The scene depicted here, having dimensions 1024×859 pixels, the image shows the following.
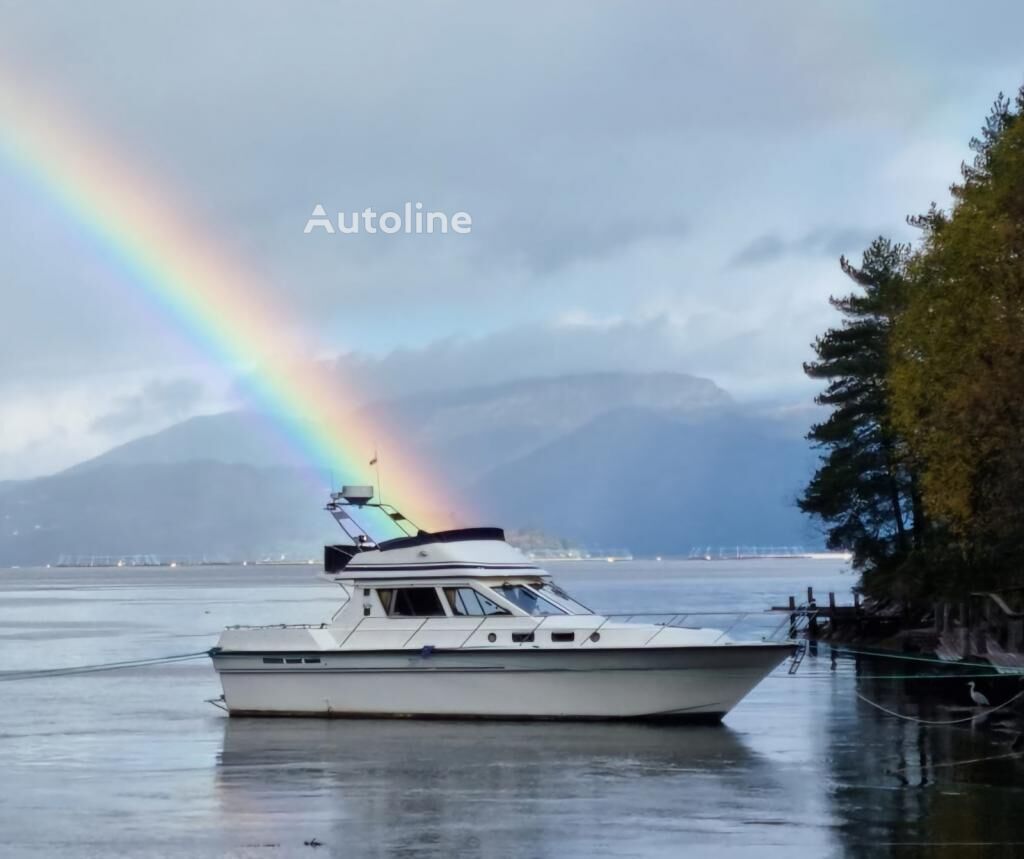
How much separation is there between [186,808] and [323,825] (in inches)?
116

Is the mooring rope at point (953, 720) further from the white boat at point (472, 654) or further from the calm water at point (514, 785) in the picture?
the white boat at point (472, 654)

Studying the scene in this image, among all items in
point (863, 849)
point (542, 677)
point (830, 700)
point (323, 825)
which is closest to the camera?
point (863, 849)

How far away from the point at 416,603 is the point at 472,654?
1816 millimetres

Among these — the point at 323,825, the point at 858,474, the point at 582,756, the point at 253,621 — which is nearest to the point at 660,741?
the point at 582,756

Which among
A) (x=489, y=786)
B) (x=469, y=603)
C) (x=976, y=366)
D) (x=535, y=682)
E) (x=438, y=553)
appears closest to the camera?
(x=489, y=786)

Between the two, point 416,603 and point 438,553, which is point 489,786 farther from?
point 438,553

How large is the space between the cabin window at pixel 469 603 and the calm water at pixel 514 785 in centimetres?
229

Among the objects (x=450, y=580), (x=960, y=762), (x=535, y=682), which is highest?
(x=450, y=580)

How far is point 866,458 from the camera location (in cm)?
6247

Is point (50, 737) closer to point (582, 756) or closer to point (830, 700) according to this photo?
point (582, 756)

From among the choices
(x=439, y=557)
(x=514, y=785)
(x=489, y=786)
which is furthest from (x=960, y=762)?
(x=439, y=557)

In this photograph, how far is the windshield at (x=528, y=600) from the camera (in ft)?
111

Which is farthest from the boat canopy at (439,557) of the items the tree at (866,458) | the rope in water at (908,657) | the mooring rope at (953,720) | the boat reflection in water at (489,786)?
the tree at (866,458)

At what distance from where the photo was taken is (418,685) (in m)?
33.6
